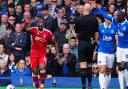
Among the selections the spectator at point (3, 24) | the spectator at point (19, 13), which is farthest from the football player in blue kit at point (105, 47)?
the spectator at point (19, 13)

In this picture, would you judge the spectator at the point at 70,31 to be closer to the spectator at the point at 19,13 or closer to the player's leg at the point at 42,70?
the spectator at the point at 19,13

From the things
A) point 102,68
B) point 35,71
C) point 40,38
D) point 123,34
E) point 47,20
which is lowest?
point 35,71

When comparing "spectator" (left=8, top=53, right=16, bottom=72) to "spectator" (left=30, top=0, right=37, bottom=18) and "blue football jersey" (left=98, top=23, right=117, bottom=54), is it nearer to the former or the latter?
"spectator" (left=30, top=0, right=37, bottom=18)

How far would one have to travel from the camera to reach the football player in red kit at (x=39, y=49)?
14.9 meters

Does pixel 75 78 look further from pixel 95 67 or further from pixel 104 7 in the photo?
pixel 104 7

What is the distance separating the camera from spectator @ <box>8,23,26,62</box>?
17797mm

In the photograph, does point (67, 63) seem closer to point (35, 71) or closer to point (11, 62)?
point (11, 62)

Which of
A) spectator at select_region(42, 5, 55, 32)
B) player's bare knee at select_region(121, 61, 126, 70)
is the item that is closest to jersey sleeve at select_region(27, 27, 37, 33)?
player's bare knee at select_region(121, 61, 126, 70)

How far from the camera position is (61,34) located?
17.7m

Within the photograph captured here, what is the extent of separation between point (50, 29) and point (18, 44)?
1.20 meters

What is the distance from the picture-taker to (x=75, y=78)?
16641mm

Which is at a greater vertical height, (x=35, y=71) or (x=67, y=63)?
(x=35, y=71)

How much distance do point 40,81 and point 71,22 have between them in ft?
10.7

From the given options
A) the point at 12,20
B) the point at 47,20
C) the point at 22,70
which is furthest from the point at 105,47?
the point at 12,20
